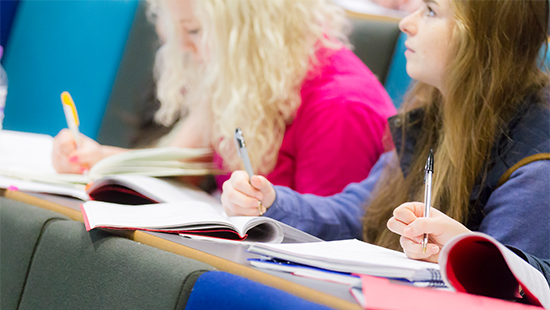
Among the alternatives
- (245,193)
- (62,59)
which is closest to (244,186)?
(245,193)

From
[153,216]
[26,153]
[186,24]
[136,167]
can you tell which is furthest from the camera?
[26,153]

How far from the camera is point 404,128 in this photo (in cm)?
86

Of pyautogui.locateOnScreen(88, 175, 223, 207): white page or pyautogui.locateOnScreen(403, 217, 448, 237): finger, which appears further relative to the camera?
pyautogui.locateOnScreen(88, 175, 223, 207): white page

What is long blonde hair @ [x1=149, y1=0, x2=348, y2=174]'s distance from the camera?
1.07 m

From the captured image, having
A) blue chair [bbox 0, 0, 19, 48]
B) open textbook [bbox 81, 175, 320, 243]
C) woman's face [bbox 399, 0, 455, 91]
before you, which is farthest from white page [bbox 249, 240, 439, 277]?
blue chair [bbox 0, 0, 19, 48]

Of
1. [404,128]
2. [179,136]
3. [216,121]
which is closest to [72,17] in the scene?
[179,136]

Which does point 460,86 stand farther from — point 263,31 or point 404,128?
point 263,31

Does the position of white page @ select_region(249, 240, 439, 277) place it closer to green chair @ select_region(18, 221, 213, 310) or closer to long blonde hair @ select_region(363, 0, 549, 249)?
green chair @ select_region(18, 221, 213, 310)

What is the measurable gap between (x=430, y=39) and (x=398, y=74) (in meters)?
0.69

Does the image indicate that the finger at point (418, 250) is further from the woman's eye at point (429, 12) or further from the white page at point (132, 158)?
the white page at point (132, 158)

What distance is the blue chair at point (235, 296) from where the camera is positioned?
15.9 inches

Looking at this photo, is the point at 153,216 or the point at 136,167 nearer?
the point at 153,216

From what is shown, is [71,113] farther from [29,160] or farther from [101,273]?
[101,273]

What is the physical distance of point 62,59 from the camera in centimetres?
194
